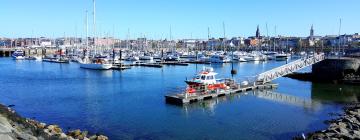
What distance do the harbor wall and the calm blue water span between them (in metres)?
3.26

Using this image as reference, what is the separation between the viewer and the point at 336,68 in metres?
50.3

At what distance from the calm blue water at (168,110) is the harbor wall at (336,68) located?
326 centimetres

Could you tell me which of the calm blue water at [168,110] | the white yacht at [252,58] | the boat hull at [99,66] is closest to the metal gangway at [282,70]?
the calm blue water at [168,110]

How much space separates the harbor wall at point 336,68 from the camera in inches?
1940

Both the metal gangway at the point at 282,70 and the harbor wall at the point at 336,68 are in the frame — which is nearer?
the metal gangway at the point at 282,70

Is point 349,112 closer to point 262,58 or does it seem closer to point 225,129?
point 225,129

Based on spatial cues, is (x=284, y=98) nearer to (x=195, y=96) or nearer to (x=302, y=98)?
(x=302, y=98)

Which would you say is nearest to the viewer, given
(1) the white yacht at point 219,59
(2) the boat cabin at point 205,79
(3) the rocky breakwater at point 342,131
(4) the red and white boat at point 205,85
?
(3) the rocky breakwater at point 342,131

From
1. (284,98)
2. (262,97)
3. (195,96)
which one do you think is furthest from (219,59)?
(195,96)

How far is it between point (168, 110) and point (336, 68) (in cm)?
2823

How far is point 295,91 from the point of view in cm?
4391

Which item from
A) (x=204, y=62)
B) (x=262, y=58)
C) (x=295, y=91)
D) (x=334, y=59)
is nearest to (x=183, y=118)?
(x=295, y=91)

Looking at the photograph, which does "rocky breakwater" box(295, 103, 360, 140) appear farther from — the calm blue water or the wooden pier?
the wooden pier

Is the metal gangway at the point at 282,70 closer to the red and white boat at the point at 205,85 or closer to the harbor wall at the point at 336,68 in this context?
the harbor wall at the point at 336,68
